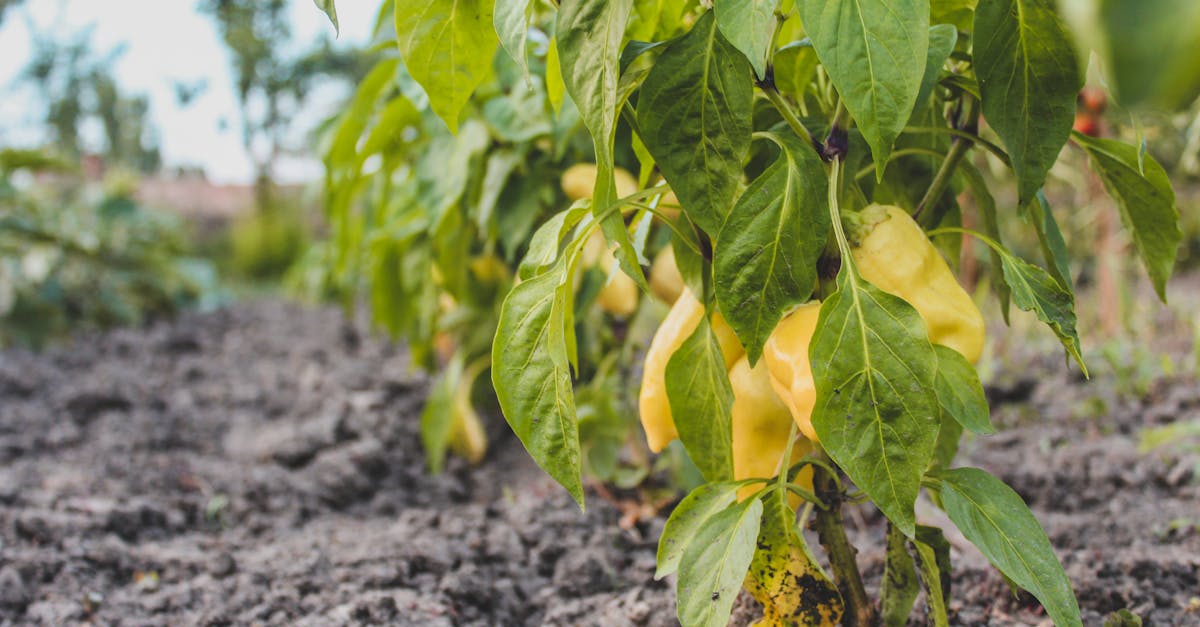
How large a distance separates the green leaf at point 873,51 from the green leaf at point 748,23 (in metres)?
0.03

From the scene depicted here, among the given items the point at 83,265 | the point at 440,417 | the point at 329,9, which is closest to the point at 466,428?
the point at 440,417

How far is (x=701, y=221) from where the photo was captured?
76cm

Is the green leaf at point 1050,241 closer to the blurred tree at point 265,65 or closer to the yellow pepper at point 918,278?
the yellow pepper at point 918,278

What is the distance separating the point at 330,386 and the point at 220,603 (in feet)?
5.58

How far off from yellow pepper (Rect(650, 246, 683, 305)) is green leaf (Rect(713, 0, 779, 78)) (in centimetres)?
69

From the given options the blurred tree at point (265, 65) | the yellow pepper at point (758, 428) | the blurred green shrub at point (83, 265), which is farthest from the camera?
the blurred tree at point (265, 65)

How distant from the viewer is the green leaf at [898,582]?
3.02ft

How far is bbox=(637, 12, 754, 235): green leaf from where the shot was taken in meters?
0.74

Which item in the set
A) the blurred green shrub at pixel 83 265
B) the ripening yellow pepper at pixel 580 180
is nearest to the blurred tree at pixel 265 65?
the blurred green shrub at pixel 83 265

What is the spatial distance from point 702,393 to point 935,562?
26cm

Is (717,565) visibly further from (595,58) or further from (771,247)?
(595,58)

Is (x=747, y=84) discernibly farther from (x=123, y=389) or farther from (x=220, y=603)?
(x=123, y=389)

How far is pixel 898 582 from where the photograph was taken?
924 millimetres

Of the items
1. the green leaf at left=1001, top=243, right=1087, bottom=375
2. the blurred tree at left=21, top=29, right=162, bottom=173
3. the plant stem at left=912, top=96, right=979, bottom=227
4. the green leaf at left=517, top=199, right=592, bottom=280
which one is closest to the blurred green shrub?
the green leaf at left=517, top=199, right=592, bottom=280
